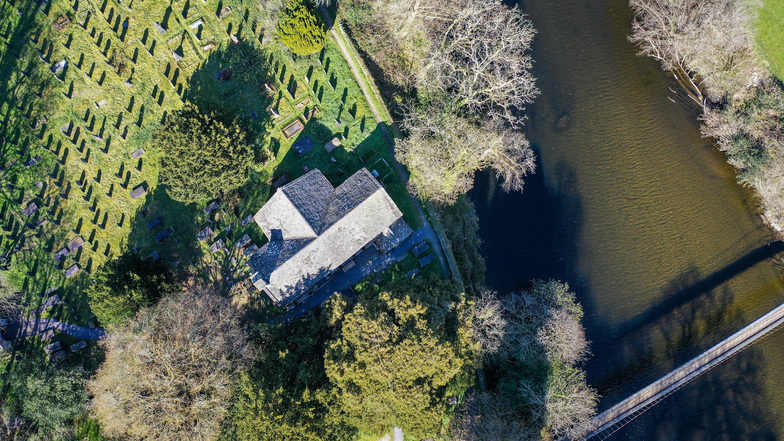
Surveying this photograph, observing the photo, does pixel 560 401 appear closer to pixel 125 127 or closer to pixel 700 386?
pixel 700 386

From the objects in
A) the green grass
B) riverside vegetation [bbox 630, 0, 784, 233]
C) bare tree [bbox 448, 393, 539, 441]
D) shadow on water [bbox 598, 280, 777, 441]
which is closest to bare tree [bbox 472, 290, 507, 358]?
bare tree [bbox 448, 393, 539, 441]

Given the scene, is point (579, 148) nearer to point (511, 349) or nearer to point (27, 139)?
point (511, 349)

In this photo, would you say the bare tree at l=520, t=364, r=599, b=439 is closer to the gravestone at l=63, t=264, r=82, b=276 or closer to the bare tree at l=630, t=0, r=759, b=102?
the bare tree at l=630, t=0, r=759, b=102

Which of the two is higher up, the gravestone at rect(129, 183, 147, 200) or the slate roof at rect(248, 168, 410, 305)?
the gravestone at rect(129, 183, 147, 200)

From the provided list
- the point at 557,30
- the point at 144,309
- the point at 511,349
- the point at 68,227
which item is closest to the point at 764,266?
the point at 511,349

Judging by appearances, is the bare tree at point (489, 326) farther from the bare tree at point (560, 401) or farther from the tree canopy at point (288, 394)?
the tree canopy at point (288, 394)
